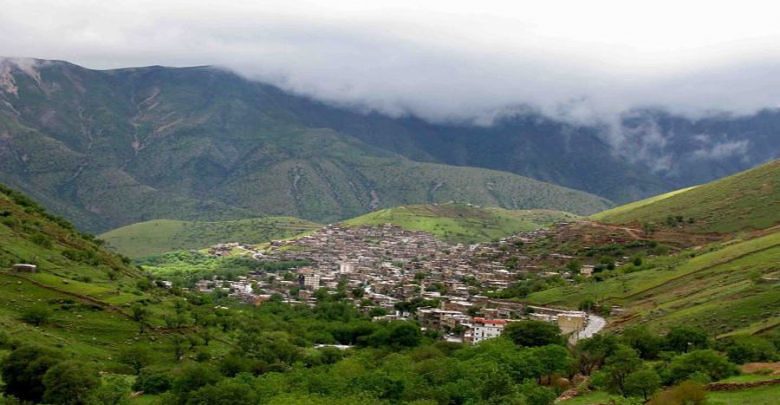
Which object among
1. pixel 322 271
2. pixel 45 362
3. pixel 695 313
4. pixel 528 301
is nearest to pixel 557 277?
pixel 528 301

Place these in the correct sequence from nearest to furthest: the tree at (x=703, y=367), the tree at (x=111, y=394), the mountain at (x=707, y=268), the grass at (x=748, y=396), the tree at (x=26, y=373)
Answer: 1. the grass at (x=748, y=396)
2. the tree at (x=703, y=367)
3. the tree at (x=111, y=394)
4. the tree at (x=26, y=373)
5. the mountain at (x=707, y=268)

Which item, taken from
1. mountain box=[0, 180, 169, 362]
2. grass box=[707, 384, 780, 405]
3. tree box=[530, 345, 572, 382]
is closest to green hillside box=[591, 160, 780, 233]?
tree box=[530, 345, 572, 382]

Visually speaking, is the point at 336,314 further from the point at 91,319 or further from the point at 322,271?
the point at 322,271

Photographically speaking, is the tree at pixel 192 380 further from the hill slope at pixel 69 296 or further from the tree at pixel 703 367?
the tree at pixel 703 367

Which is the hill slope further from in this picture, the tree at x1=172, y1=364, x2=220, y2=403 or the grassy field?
the grassy field

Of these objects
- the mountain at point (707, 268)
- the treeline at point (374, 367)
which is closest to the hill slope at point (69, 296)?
the treeline at point (374, 367)

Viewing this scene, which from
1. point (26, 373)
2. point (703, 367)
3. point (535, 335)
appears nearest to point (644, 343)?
point (535, 335)
